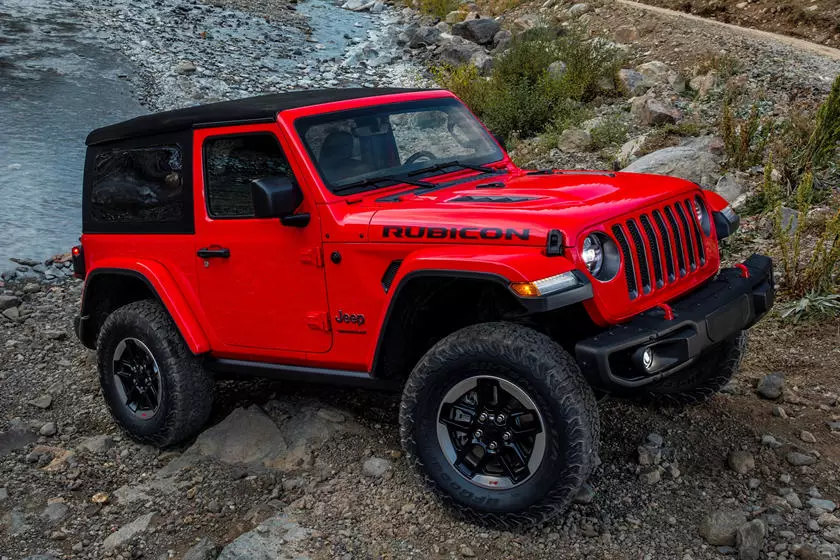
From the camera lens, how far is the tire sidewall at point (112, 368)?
5176 millimetres

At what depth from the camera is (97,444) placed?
5.60 m

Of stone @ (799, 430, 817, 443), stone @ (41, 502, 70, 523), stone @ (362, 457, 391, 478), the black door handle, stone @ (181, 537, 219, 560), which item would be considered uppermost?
the black door handle

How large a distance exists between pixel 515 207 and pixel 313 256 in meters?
1.06

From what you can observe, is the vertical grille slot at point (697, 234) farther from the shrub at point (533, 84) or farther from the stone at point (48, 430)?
the shrub at point (533, 84)

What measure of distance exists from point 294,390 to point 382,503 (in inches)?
64.5

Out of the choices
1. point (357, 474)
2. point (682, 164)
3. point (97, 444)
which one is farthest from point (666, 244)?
point (682, 164)

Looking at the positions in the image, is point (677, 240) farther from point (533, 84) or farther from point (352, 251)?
point (533, 84)

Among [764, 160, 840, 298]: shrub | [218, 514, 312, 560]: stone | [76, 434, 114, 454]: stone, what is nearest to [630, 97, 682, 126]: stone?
[764, 160, 840, 298]: shrub

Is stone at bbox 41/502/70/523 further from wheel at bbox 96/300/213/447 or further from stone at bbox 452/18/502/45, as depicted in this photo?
stone at bbox 452/18/502/45

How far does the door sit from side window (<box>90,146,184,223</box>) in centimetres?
24

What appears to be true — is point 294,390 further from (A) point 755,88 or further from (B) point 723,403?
(A) point 755,88

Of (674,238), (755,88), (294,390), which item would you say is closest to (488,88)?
(755,88)

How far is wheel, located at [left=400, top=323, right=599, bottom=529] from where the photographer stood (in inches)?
145

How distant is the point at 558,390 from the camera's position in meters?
3.65
